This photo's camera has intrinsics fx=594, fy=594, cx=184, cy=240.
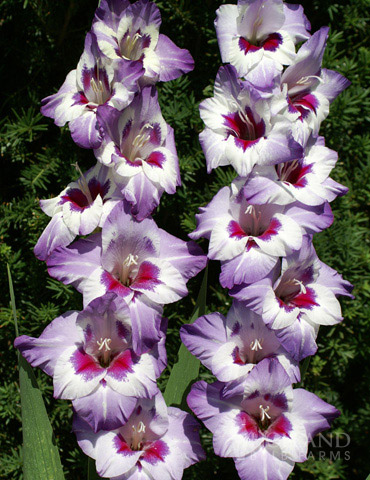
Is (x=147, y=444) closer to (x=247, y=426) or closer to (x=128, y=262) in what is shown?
(x=247, y=426)

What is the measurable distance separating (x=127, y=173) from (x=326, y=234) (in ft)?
2.46

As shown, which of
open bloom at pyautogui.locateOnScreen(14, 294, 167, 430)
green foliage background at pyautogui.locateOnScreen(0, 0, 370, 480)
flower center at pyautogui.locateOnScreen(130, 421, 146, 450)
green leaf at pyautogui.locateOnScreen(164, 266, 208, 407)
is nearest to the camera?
open bloom at pyautogui.locateOnScreen(14, 294, 167, 430)

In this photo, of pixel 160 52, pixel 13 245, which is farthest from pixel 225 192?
pixel 13 245

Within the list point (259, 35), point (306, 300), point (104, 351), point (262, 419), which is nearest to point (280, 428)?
point (262, 419)

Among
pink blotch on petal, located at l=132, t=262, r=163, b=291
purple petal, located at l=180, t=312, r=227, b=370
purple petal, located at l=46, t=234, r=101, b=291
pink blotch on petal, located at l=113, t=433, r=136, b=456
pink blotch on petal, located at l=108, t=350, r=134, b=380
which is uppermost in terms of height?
purple petal, located at l=46, t=234, r=101, b=291

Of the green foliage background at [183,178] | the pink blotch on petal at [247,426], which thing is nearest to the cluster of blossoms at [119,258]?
the pink blotch on petal at [247,426]

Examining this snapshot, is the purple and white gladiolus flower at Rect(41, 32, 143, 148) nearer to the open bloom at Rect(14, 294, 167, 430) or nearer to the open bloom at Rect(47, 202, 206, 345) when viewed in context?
the open bloom at Rect(47, 202, 206, 345)

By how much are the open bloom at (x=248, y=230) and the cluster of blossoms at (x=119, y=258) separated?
65 millimetres

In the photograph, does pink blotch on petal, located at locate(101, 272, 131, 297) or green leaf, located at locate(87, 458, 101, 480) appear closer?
pink blotch on petal, located at locate(101, 272, 131, 297)

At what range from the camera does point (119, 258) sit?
4.15 feet

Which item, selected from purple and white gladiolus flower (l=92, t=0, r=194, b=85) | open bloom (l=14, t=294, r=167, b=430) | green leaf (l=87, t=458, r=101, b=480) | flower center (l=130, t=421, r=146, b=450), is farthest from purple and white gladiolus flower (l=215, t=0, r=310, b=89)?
green leaf (l=87, t=458, r=101, b=480)

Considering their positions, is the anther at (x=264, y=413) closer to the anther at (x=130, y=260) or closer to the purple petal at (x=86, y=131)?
the anther at (x=130, y=260)

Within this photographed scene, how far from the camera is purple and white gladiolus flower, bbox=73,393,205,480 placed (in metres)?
1.24

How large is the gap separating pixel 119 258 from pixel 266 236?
32 centimetres
